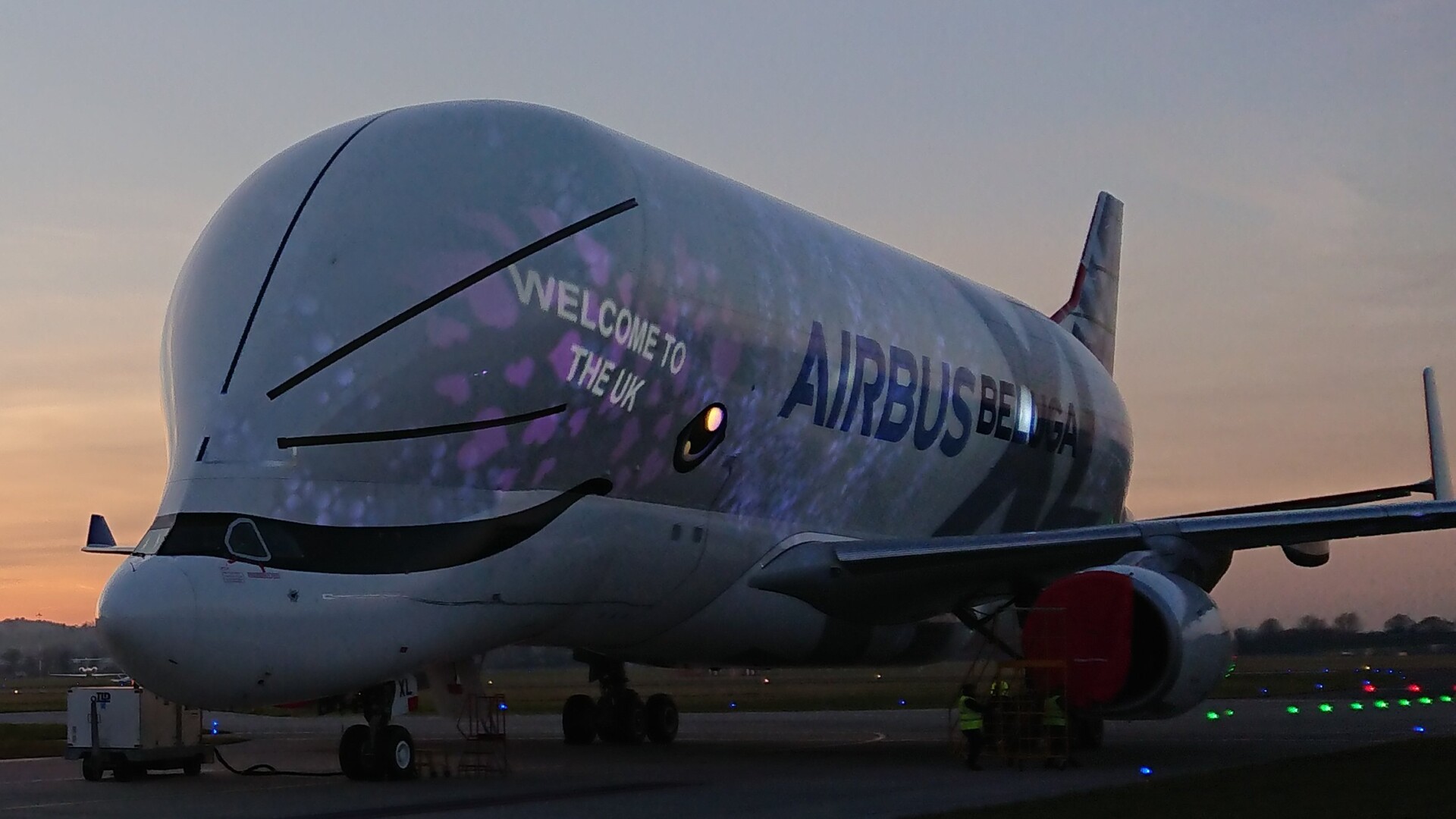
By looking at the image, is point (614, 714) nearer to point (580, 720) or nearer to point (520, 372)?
point (580, 720)

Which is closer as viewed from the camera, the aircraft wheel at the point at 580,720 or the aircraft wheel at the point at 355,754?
the aircraft wheel at the point at 355,754

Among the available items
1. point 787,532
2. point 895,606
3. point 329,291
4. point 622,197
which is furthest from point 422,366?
point 895,606

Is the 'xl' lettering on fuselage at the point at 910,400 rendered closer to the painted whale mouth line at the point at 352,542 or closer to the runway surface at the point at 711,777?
the runway surface at the point at 711,777

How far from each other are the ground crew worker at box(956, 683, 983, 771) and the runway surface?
257mm

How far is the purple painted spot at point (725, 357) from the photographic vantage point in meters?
17.2

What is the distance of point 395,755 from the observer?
1463cm

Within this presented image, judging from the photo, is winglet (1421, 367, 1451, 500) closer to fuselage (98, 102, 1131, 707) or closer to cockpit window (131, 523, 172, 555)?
fuselage (98, 102, 1131, 707)

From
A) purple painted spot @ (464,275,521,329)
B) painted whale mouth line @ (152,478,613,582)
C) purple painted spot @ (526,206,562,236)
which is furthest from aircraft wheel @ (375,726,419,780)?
purple painted spot @ (526,206,562,236)

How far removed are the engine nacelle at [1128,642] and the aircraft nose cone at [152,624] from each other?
Result: 807cm

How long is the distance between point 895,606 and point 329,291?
26.1 ft

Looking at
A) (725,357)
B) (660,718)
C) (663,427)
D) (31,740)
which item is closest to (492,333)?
(663,427)

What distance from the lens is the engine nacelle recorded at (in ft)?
54.0

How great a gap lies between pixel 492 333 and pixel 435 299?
1.86 ft

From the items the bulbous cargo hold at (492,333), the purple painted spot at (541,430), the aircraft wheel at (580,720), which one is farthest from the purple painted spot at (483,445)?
the aircraft wheel at (580,720)
